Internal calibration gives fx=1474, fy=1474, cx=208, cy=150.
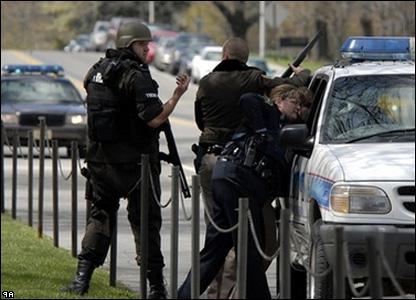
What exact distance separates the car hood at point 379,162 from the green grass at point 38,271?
1.94m

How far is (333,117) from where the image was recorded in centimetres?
1038

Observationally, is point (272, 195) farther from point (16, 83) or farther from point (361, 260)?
point (16, 83)

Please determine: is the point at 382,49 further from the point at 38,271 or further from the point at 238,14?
the point at 238,14

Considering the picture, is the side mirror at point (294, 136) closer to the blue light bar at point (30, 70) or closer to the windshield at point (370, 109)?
the windshield at point (370, 109)

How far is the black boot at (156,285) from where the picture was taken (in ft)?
33.2

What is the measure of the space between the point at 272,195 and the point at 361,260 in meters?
0.83

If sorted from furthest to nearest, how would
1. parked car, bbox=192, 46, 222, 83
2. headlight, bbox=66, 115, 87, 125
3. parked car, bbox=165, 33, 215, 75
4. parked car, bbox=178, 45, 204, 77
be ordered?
parked car, bbox=165, 33, 215, 75 → parked car, bbox=178, 45, 204, 77 → parked car, bbox=192, 46, 222, 83 → headlight, bbox=66, 115, 87, 125

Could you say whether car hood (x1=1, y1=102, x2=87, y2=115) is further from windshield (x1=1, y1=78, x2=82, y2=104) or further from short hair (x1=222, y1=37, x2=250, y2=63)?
short hair (x1=222, y1=37, x2=250, y2=63)

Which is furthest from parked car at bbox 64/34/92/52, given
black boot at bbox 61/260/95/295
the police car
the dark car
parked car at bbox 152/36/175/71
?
black boot at bbox 61/260/95/295

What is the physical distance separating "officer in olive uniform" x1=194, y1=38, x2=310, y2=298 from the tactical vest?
0.76 m

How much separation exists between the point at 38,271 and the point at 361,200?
3.28m

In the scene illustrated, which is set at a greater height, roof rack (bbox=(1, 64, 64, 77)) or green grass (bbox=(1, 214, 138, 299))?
green grass (bbox=(1, 214, 138, 299))

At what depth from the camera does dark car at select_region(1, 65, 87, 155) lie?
26469 mm

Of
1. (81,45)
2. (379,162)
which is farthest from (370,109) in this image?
(81,45)
